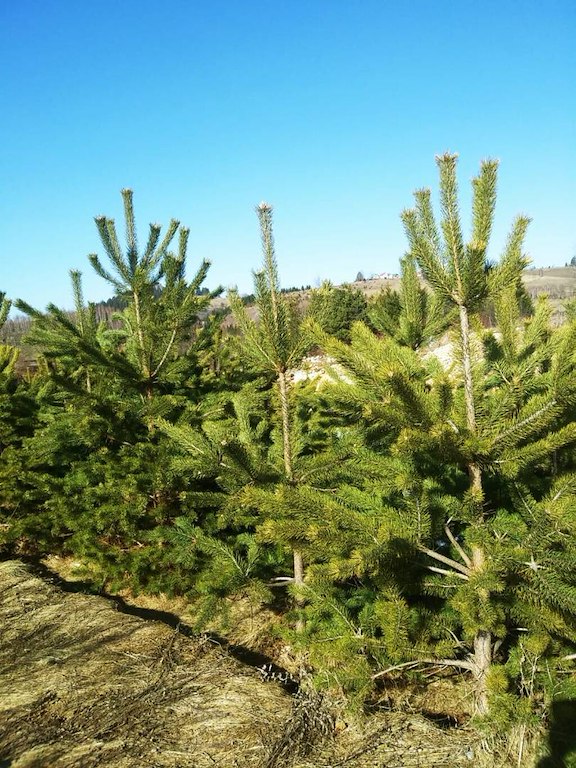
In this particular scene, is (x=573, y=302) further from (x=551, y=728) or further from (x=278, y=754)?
(x=278, y=754)

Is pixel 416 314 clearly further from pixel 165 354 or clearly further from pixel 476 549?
pixel 165 354

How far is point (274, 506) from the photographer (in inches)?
104

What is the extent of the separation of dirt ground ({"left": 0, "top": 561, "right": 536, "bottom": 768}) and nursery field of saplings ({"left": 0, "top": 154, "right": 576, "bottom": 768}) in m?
→ 0.02

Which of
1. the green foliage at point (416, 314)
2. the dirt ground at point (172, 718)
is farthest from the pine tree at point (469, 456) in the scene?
the green foliage at point (416, 314)

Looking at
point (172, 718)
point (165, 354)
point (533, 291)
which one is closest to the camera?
point (172, 718)

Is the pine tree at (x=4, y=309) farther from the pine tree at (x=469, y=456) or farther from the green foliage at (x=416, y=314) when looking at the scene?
the pine tree at (x=469, y=456)

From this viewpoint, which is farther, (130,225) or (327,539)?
(130,225)

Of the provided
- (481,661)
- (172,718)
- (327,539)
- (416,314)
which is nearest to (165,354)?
(416,314)

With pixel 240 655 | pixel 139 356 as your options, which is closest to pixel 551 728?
pixel 240 655

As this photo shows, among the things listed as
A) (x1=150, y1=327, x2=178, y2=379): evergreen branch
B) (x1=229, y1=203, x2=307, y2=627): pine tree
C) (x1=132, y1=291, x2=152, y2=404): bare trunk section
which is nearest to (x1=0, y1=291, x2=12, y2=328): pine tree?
(x1=132, y1=291, x2=152, y2=404): bare trunk section

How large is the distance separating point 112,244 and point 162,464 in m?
2.50

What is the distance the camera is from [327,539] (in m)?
2.45

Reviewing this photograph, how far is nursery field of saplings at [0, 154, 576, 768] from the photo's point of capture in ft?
8.41

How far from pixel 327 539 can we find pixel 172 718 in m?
1.99
